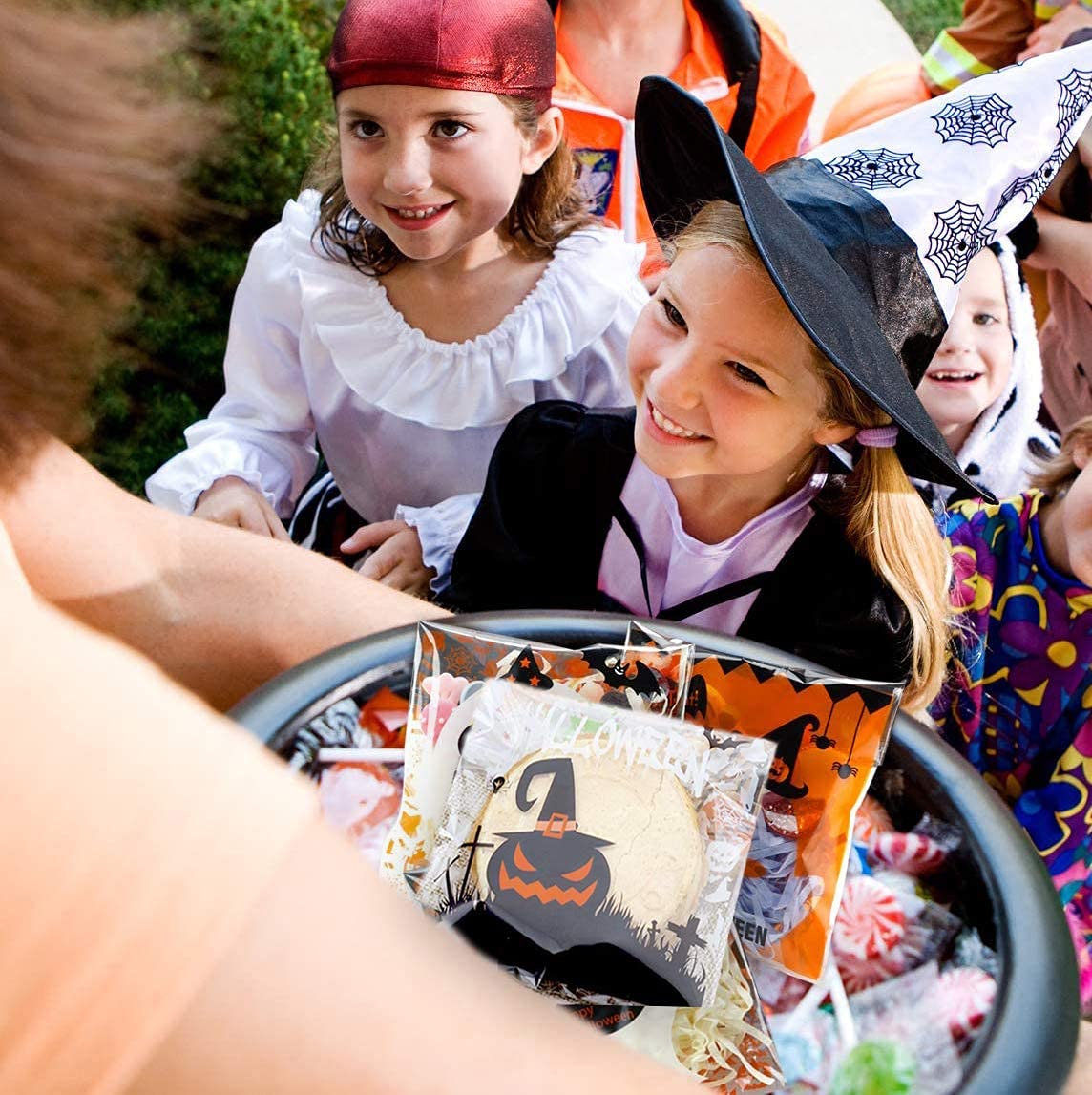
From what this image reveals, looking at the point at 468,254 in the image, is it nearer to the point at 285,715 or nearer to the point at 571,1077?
the point at 285,715

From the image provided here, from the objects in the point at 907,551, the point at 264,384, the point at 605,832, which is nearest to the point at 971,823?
the point at 605,832

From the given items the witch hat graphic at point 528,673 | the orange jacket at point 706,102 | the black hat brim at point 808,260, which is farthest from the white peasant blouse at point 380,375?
the witch hat graphic at point 528,673

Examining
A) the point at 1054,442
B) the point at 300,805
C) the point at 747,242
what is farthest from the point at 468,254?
the point at 300,805

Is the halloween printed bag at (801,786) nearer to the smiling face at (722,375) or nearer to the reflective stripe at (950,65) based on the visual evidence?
the smiling face at (722,375)

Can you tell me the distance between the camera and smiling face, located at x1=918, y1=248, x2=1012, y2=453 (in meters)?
1.46

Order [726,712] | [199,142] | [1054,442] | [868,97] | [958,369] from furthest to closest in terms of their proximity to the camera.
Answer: [868,97] → [1054,442] → [958,369] → [726,712] → [199,142]

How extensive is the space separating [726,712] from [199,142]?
0.46 m

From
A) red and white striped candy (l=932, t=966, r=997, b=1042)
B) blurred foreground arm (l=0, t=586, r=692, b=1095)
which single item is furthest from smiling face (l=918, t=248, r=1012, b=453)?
blurred foreground arm (l=0, t=586, r=692, b=1095)

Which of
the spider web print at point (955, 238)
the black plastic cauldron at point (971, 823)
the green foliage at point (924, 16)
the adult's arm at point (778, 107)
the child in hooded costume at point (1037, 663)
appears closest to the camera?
the black plastic cauldron at point (971, 823)

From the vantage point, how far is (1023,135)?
97cm

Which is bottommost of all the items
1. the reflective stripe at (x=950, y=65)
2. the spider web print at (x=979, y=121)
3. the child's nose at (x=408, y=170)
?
the child's nose at (x=408, y=170)

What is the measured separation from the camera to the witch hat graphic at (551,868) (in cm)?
61

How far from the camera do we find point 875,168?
96 centimetres

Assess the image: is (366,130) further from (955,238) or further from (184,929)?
(184,929)
